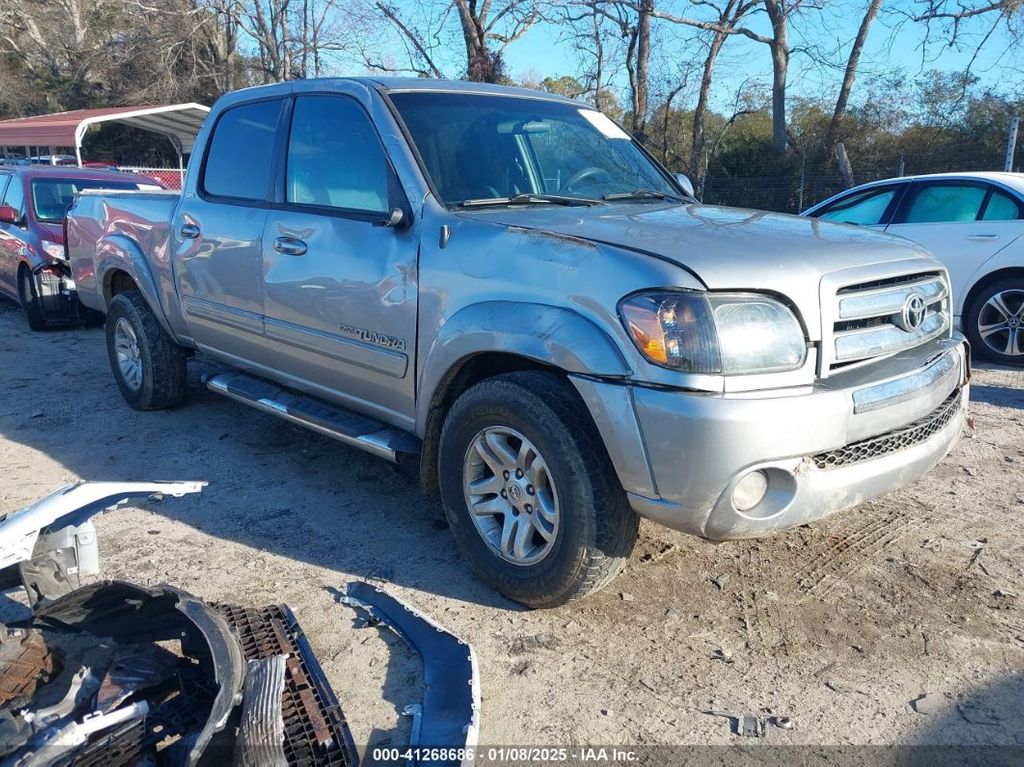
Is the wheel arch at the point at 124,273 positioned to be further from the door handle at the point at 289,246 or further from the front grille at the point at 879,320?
the front grille at the point at 879,320

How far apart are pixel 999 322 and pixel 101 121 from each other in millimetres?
19407

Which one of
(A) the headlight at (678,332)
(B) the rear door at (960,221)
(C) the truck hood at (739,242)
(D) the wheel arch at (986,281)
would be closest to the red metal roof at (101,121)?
(B) the rear door at (960,221)

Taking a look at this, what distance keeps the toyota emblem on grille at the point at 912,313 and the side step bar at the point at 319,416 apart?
6.58 ft

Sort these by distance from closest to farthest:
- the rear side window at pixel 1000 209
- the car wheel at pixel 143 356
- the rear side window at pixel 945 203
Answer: the car wheel at pixel 143 356
the rear side window at pixel 1000 209
the rear side window at pixel 945 203

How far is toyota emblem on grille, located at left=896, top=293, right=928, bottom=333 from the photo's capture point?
304 centimetres

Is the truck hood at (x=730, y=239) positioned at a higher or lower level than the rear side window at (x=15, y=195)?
higher

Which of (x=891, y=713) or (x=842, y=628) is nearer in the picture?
(x=891, y=713)

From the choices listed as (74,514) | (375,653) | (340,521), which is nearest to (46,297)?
(340,521)

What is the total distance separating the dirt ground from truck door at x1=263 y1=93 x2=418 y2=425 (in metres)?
0.70

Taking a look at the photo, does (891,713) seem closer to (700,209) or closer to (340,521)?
(700,209)

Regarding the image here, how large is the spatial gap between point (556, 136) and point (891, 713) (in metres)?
2.92

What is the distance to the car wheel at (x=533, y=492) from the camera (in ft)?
9.29

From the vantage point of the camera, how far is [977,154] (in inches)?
613

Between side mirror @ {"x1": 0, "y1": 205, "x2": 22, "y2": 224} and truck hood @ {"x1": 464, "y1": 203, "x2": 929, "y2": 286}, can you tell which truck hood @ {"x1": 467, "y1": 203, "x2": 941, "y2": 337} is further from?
side mirror @ {"x1": 0, "y1": 205, "x2": 22, "y2": 224}
